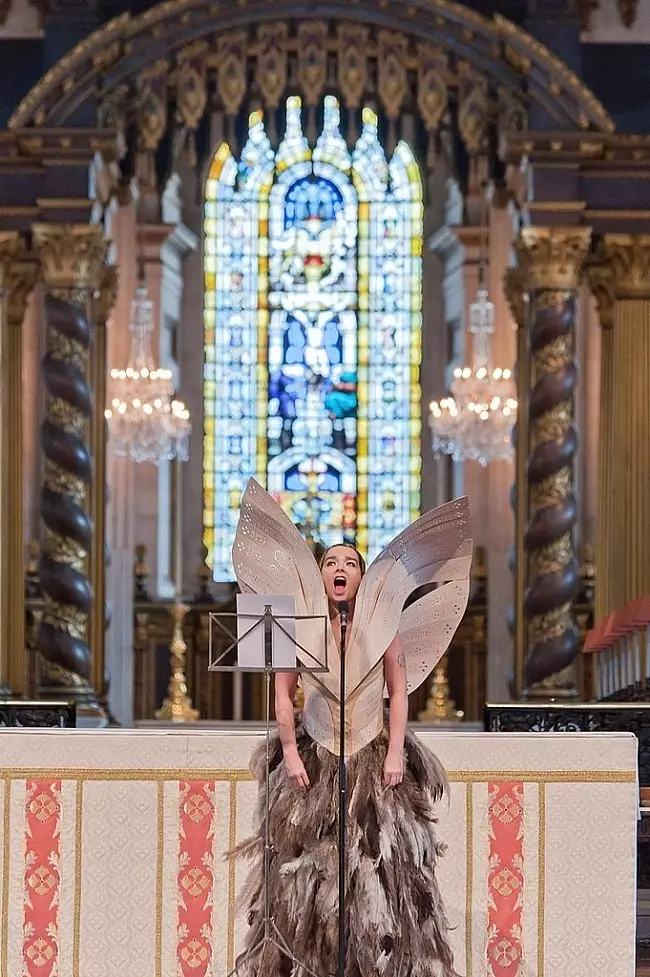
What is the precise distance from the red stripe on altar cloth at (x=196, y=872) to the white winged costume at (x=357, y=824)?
0.76 metres

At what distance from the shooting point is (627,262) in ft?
45.4

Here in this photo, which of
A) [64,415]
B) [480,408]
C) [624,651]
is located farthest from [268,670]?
[480,408]

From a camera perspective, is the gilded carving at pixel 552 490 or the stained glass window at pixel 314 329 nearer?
the gilded carving at pixel 552 490

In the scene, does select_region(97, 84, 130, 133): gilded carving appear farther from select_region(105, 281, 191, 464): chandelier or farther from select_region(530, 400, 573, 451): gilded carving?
select_region(530, 400, 573, 451): gilded carving

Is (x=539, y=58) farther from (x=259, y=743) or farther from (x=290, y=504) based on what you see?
(x=259, y=743)

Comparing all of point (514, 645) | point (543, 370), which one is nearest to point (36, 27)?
point (543, 370)

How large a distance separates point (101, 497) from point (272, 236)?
3636mm

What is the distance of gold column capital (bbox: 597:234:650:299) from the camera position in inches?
543

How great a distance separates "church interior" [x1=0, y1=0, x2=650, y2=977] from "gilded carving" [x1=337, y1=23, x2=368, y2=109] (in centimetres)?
2

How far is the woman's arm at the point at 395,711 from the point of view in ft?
21.4

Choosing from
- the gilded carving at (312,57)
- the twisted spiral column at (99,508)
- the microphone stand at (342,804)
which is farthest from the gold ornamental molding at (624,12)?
the microphone stand at (342,804)

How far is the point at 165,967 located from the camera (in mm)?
7469

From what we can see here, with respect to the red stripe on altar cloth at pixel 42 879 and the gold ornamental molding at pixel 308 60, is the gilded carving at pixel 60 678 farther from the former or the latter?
the red stripe on altar cloth at pixel 42 879

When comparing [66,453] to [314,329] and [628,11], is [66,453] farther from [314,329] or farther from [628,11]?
[628,11]
